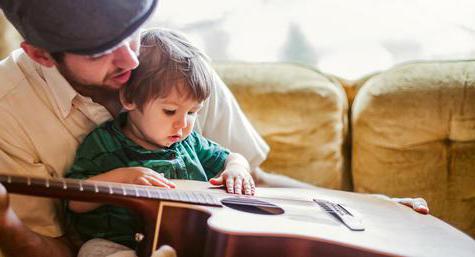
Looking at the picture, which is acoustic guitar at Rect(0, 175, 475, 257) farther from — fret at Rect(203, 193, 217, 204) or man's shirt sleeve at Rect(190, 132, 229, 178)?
man's shirt sleeve at Rect(190, 132, 229, 178)

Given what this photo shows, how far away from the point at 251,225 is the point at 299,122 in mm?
1091

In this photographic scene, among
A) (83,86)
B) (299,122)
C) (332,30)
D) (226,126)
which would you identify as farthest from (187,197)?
(332,30)

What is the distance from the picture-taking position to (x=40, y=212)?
121cm

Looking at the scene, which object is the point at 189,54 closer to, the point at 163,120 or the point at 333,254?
the point at 163,120

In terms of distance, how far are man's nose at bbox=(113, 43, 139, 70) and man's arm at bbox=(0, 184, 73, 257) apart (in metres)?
0.32

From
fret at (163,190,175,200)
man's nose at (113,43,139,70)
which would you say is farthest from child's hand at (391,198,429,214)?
man's nose at (113,43,139,70)

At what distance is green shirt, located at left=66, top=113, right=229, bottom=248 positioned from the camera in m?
1.19

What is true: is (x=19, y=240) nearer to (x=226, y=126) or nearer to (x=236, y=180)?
(x=236, y=180)

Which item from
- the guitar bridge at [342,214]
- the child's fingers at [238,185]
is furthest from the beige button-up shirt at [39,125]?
the guitar bridge at [342,214]

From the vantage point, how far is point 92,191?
3.03 ft

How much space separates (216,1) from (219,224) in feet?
5.48

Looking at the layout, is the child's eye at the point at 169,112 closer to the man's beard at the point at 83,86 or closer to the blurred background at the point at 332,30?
the man's beard at the point at 83,86

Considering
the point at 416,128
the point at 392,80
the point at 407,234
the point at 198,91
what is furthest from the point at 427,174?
the point at 198,91

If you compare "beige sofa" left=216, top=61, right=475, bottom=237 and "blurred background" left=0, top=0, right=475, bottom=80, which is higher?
"blurred background" left=0, top=0, right=475, bottom=80
